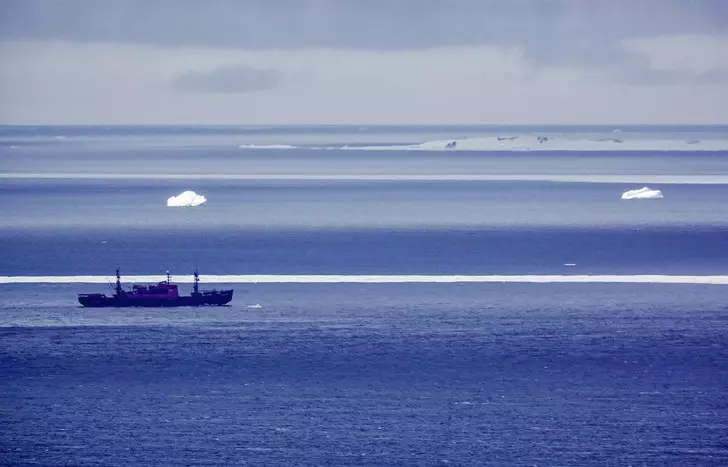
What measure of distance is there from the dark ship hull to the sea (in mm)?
385

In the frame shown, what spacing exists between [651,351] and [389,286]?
9589mm

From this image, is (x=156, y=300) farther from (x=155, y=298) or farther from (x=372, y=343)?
(x=372, y=343)

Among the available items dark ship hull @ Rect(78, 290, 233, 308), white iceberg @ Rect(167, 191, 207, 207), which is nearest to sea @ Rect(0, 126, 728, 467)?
dark ship hull @ Rect(78, 290, 233, 308)

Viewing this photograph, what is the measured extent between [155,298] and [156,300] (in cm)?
5

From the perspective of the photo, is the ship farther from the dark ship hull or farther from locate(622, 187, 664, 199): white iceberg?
locate(622, 187, 664, 199): white iceberg

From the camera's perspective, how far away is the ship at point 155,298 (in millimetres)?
26219

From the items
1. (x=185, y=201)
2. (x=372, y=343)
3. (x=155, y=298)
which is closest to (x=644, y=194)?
(x=185, y=201)

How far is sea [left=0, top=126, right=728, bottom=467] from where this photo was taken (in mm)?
15828

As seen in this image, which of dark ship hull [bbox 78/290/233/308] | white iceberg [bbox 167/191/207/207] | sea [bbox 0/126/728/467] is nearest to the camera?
sea [bbox 0/126/728/467]

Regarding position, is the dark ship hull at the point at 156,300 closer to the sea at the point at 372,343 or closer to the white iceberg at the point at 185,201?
the sea at the point at 372,343

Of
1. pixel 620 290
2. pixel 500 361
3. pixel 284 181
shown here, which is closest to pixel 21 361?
pixel 500 361

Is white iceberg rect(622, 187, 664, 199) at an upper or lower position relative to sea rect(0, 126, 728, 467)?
upper

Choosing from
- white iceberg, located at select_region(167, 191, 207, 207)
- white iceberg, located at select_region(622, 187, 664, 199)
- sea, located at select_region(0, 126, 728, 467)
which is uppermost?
white iceberg, located at select_region(167, 191, 207, 207)

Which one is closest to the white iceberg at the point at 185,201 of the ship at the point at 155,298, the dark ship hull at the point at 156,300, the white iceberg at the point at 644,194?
the white iceberg at the point at 644,194
